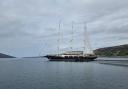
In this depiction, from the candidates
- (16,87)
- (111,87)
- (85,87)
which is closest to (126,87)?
(111,87)

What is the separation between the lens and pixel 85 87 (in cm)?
5912

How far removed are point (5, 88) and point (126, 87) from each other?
25.0m

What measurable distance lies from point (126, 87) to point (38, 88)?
59.5 ft

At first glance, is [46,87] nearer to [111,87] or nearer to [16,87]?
[16,87]

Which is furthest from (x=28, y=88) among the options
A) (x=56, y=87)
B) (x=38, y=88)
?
(x=56, y=87)

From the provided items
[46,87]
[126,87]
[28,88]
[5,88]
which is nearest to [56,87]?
[46,87]

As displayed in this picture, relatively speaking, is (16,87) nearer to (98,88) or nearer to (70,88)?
(70,88)

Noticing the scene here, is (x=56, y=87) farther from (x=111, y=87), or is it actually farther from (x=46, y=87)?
(x=111, y=87)

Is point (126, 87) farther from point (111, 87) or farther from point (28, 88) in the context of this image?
point (28, 88)

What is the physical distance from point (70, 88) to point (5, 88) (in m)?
13.6

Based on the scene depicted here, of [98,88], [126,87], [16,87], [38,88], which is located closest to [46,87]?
[38,88]

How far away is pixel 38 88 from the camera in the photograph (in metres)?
58.7

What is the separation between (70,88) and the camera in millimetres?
57906

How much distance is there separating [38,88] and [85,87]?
9.87 m
